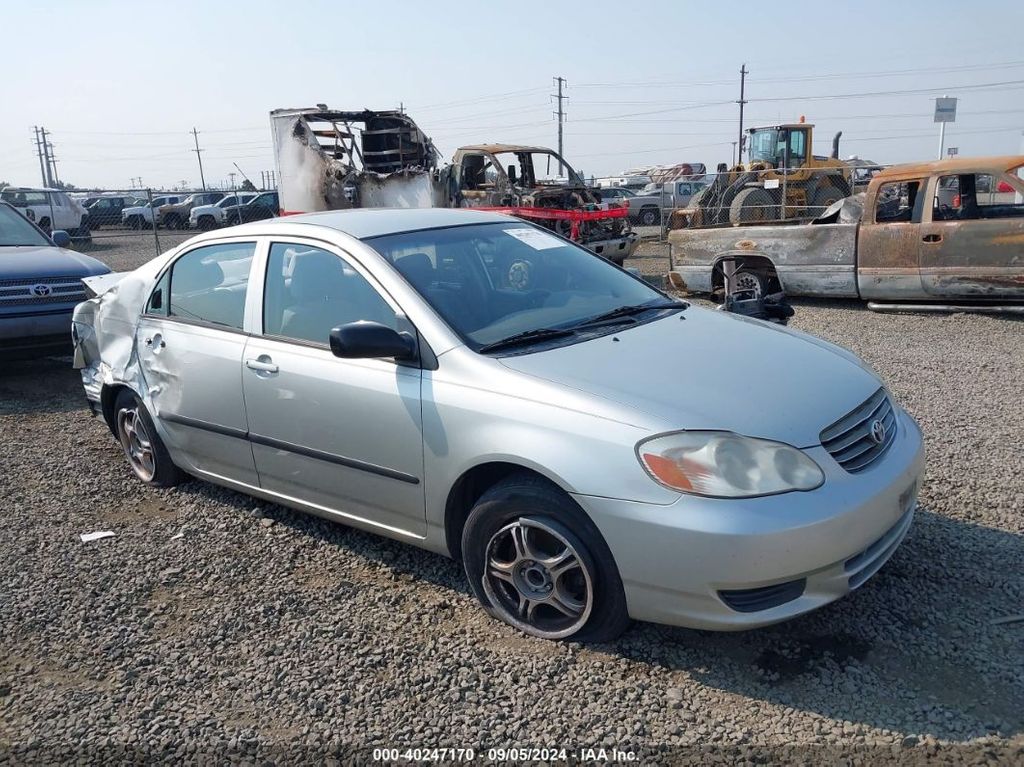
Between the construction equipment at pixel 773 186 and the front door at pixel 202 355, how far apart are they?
31.2ft

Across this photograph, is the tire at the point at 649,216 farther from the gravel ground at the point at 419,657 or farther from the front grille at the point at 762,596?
the front grille at the point at 762,596

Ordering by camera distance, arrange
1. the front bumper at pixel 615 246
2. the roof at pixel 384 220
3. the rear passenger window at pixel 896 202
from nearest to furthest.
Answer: the roof at pixel 384 220 → the rear passenger window at pixel 896 202 → the front bumper at pixel 615 246

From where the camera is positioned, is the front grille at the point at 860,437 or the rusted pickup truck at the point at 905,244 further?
the rusted pickup truck at the point at 905,244

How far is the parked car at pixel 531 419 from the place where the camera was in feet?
9.15

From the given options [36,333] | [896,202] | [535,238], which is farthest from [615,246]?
[535,238]

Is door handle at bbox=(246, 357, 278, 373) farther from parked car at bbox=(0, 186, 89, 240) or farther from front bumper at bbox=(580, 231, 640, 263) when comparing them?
parked car at bbox=(0, 186, 89, 240)

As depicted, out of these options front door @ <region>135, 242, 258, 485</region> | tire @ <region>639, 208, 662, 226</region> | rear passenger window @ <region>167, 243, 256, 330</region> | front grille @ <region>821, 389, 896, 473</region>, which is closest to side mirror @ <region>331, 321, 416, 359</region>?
front door @ <region>135, 242, 258, 485</region>

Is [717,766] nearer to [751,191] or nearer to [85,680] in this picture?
[85,680]

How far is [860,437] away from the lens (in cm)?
309

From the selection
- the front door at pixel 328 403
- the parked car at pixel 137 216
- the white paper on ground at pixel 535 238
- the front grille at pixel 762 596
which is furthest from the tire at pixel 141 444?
the parked car at pixel 137 216

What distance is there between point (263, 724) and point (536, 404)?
1.46m

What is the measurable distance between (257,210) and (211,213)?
348cm

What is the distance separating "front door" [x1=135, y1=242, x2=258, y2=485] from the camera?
415cm

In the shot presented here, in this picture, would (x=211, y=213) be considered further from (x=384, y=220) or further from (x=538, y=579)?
(x=538, y=579)
